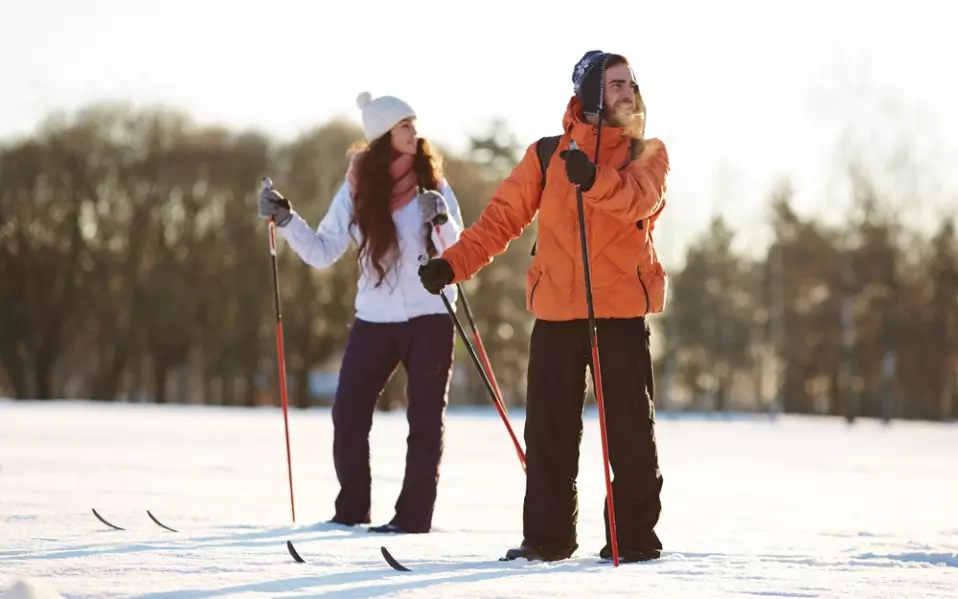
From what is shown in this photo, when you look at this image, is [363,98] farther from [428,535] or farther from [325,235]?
[428,535]

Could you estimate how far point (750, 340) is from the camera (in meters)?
52.5

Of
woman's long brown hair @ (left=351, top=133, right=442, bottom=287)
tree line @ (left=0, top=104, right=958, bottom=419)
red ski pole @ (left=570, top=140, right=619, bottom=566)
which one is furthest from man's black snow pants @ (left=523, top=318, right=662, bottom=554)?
tree line @ (left=0, top=104, right=958, bottom=419)

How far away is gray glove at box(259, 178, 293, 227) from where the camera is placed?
6.18 m

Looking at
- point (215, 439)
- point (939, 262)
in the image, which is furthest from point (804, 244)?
point (215, 439)

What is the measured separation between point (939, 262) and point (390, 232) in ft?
122

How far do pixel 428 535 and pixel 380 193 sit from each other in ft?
4.80

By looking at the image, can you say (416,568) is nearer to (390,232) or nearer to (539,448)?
(539,448)

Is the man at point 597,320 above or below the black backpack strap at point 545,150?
below

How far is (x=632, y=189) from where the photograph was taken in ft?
15.3

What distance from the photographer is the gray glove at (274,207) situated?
6184mm

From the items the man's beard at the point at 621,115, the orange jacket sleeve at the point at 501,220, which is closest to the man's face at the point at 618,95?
the man's beard at the point at 621,115

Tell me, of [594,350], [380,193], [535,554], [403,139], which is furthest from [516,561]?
[403,139]

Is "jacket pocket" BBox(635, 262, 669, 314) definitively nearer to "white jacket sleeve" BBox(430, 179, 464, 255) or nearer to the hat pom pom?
"white jacket sleeve" BBox(430, 179, 464, 255)

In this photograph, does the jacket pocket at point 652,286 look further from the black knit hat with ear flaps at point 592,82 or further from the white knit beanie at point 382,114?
the white knit beanie at point 382,114
